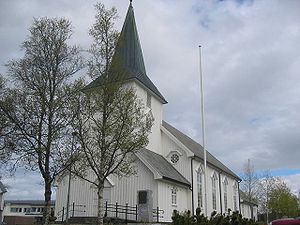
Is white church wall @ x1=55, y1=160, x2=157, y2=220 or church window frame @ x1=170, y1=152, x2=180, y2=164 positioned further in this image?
church window frame @ x1=170, y1=152, x2=180, y2=164

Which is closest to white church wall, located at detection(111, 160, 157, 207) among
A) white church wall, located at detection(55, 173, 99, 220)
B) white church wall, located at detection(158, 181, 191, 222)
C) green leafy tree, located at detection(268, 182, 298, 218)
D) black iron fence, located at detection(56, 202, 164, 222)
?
black iron fence, located at detection(56, 202, 164, 222)

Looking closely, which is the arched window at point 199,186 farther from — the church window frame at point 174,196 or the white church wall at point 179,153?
the church window frame at point 174,196

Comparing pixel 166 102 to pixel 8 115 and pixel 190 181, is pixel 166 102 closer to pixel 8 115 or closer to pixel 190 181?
pixel 190 181

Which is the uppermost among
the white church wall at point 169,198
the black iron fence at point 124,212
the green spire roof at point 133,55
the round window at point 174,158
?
the green spire roof at point 133,55

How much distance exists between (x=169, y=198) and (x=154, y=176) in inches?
115

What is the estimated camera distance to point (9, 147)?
71.1ft

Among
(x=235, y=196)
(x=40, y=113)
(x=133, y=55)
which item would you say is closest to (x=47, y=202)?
(x=40, y=113)

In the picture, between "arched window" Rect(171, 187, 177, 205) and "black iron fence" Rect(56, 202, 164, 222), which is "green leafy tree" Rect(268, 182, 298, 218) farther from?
"black iron fence" Rect(56, 202, 164, 222)

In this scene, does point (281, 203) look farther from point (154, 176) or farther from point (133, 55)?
point (154, 176)

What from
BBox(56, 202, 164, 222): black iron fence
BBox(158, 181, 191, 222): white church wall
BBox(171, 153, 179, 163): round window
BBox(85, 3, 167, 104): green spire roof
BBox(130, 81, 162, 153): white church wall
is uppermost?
BBox(85, 3, 167, 104): green spire roof

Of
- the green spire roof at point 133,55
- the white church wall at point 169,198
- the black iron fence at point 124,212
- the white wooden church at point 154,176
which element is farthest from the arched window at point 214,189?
the black iron fence at point 124,212

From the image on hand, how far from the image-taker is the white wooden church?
101 feet

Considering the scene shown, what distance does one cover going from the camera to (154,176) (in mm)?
30188

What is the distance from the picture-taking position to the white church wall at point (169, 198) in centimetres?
3055
